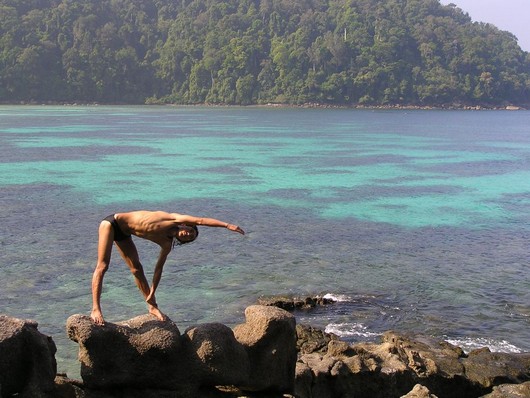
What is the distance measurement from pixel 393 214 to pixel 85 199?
13.3 metres

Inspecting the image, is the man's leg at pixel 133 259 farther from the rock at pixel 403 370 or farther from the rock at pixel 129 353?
the rock at pixel 403 370

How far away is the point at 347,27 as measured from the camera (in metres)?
189

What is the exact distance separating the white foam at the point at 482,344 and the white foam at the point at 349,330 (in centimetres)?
164

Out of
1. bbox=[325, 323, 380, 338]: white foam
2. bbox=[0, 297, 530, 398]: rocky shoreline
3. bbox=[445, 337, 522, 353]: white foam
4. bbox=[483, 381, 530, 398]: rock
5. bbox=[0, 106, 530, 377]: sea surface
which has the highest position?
bbox=[0, 297, 530, 398]: rocky shoreline

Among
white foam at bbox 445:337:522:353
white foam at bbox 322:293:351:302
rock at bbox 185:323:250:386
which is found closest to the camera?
rock at bbox 185:323:250:386

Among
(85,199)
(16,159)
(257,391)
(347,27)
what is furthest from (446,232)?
(347,27)

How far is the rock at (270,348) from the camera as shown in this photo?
26.9 ft

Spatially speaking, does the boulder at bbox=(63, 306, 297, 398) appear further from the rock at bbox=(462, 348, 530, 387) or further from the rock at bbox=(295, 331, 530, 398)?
the rock at bbox=(462, 348, 530, 387)

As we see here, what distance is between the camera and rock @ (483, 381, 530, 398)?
414 inches

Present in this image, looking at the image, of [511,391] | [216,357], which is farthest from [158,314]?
[511,391]

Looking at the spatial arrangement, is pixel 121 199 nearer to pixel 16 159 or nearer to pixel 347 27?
pixel 16 159

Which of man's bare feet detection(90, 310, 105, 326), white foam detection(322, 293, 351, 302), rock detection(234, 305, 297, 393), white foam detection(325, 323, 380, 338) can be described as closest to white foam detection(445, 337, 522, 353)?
white foam detection(325, 323, 380, 338)

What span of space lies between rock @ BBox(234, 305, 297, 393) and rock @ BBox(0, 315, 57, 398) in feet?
7.38

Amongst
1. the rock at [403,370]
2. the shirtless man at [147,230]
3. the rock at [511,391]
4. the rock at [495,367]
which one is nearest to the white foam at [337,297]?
the rock at [403,370]
